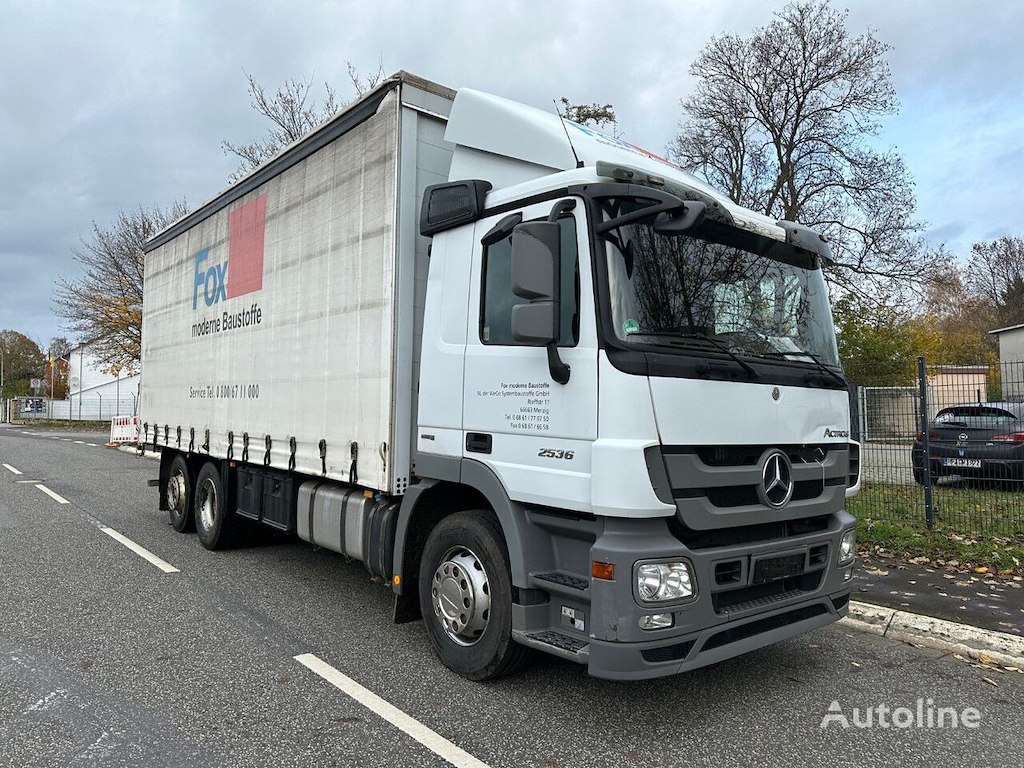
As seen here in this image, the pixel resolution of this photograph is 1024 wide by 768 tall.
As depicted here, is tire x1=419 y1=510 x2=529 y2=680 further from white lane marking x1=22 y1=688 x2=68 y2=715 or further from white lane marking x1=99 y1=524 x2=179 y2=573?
white lane marking x1=99 y1=524 x2=179 y2=573

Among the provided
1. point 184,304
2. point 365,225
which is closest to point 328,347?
point 365,225

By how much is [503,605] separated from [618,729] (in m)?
0.82

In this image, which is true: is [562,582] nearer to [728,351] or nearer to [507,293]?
[728,351]

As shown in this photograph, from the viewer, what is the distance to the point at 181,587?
6.21 meters

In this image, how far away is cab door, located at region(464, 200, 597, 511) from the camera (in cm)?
349

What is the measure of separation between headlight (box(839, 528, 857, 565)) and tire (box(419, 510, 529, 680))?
6.13 feet

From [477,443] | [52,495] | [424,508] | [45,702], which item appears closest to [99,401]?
[52,495]

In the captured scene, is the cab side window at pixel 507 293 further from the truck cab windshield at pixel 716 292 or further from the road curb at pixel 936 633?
the road curb at pixel 936 633

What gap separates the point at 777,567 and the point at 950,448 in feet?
16.7

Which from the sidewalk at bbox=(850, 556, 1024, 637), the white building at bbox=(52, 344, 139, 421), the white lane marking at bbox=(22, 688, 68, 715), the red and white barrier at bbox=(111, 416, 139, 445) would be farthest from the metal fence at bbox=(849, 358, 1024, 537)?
the white building at bbox=(52, 344, 139, 421)

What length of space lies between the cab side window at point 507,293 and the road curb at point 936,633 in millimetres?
3470

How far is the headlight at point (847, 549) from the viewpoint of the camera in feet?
13.5

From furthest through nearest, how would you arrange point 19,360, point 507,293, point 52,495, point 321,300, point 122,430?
point 19,360, point 122,430, point 52,495, point 321,300, point 507,293

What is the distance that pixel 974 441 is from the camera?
762 cm
